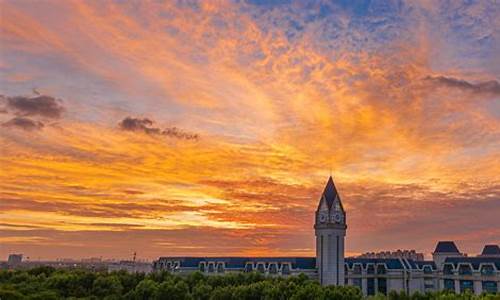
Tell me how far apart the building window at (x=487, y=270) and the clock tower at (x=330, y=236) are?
24.9 meters

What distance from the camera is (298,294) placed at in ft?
197

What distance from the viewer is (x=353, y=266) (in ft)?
336

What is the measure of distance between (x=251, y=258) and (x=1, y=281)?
47.0m

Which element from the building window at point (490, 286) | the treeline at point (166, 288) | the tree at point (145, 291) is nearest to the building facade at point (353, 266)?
the building window at point (490, 286)

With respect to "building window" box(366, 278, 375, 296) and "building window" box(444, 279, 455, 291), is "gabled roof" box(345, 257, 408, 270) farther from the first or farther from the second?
"building window" box(444, 279, 455, 291)

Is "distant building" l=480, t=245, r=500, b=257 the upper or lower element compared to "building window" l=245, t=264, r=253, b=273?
upper

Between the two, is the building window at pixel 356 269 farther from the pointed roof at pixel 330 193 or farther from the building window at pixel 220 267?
the building window at pixel 220 267

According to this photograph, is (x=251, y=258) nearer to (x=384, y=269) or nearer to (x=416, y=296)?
(x=384, y=269)

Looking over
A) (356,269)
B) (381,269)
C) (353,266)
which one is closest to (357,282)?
(356,269)

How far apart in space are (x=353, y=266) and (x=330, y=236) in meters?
9.76

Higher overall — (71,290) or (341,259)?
(341,259)

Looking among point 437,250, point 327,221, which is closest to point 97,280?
point 327,221

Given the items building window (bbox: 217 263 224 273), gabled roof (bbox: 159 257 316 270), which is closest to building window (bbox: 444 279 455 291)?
gabled roof (bbox: 159 257 316 270)

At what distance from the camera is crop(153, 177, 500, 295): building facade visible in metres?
95.2
